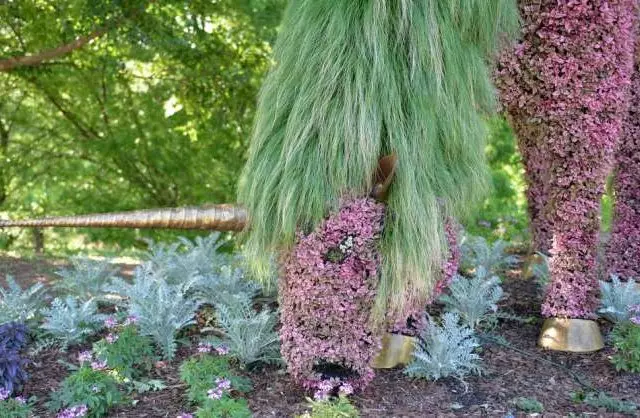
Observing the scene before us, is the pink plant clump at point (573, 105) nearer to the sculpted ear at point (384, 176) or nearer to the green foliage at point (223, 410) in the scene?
the sculpted ear at point (384, 176)

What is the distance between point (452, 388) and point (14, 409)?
2.28 meters

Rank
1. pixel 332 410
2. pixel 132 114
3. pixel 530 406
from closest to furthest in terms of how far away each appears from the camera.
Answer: pixel 332 410 < pixel 530 406 < pixel 132 114

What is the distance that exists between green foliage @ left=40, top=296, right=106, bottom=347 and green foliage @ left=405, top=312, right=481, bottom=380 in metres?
1.96

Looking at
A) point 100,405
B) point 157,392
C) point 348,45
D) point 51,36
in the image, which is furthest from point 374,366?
point 51,36

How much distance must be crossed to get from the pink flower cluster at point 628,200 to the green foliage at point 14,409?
3989 millimetres

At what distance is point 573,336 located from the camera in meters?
4.40

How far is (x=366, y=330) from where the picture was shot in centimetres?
351

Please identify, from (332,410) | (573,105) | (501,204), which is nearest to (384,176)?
(332,410)

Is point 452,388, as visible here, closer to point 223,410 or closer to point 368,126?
point 223,410

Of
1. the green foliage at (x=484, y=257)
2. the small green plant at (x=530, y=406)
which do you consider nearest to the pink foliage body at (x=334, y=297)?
the small green plant at (x=530, y=406)

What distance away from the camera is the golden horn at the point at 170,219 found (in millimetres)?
3650

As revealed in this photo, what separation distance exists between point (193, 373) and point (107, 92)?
7587 millimetres

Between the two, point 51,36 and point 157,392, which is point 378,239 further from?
point 51,36

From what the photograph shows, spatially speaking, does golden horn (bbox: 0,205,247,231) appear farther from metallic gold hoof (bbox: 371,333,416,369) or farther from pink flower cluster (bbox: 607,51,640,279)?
pink flower cluster (bbox: 607,51,640,279)
